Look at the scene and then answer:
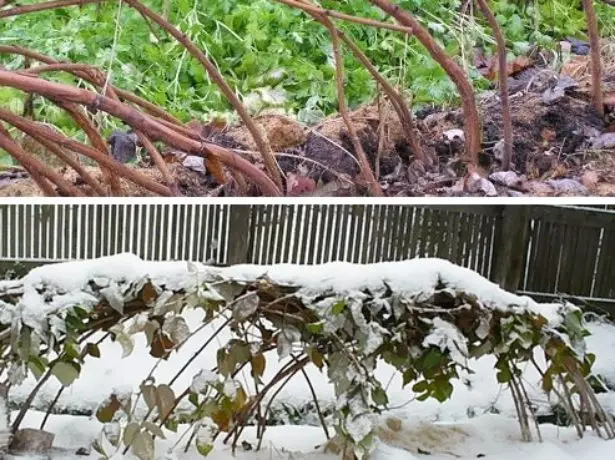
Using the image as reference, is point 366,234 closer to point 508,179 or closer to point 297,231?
point 297,231

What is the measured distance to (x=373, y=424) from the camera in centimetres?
106

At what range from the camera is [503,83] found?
0.95 m

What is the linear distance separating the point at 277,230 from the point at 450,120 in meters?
0.44

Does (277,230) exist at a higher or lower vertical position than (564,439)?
higher

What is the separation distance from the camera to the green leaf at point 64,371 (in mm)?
1076

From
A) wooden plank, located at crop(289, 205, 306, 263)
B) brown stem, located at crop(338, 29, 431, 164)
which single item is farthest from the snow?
brown stem, located at crop(338, 29, 431, 164)

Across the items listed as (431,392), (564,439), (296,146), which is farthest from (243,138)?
(564,439)

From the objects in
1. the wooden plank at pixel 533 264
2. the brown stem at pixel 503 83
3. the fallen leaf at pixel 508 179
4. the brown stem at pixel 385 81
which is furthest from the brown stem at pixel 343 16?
the wooden plank at pixel 533 264

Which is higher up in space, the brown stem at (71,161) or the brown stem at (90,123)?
the brown stem at (90,123)

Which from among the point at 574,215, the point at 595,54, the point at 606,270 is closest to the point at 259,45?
the point at 595,54

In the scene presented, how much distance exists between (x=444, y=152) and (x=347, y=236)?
410 millimetres

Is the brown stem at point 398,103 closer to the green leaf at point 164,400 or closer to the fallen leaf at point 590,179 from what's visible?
the fallen leaf at point 590,179

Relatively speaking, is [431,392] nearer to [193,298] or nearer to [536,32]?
[193,298]

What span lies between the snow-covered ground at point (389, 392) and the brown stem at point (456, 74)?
23 cm
